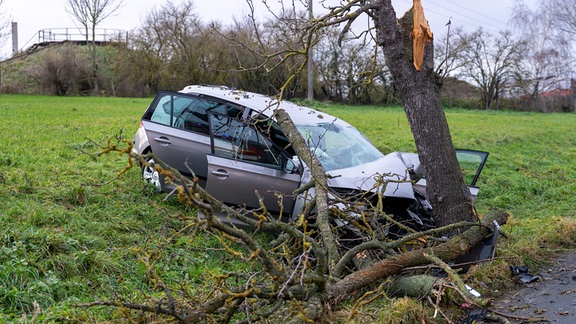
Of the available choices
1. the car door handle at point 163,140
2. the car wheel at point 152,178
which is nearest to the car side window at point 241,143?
the car door handle at point 163,140

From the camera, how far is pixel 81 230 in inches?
243

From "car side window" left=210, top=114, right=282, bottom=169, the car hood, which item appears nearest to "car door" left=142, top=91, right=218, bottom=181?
"car side window" left=210, top=114, right=282, bottom=169

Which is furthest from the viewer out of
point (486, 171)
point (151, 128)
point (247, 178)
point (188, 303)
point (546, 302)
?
point (486, 171)

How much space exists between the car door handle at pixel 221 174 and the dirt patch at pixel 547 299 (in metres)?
3.21

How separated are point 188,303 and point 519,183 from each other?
8572mm

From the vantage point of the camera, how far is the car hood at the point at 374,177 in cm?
633

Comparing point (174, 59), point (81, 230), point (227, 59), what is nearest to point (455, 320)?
point (81, 230)

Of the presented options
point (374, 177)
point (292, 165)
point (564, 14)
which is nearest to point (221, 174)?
point (292, 165)

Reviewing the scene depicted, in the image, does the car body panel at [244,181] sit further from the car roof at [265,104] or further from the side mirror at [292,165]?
the car roof at [265,104]

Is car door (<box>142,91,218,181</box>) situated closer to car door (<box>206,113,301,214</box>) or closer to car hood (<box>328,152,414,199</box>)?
car door (<box>206,113,301,214</box>)

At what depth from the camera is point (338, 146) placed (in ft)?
24.2

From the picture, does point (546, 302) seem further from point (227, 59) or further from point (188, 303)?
point (227, 59)

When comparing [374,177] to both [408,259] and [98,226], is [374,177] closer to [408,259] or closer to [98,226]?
[408,259]

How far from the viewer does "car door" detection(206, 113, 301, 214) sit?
21.7ft
